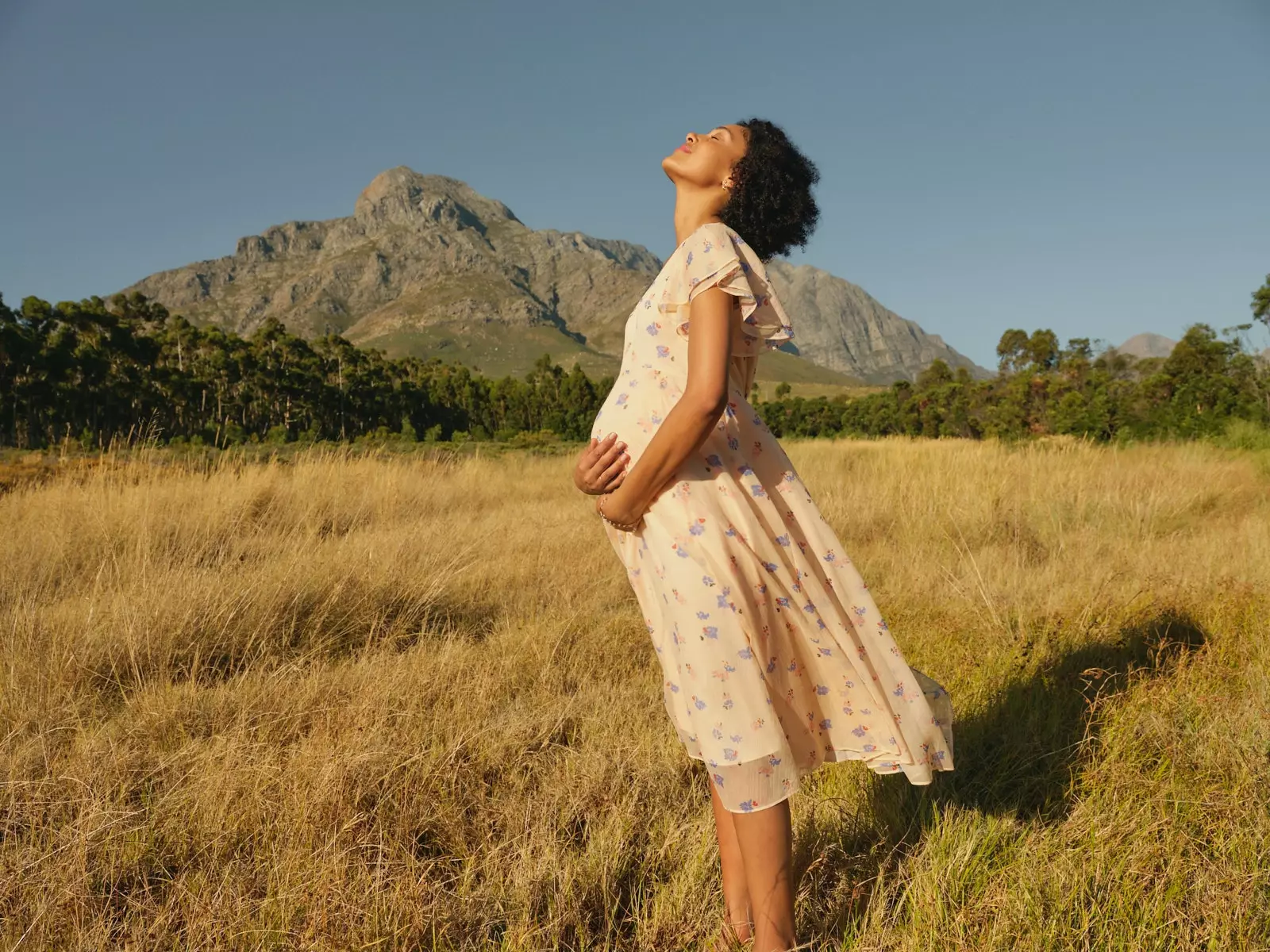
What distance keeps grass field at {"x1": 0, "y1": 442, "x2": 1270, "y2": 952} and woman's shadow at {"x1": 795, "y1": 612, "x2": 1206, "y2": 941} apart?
0.01 metres

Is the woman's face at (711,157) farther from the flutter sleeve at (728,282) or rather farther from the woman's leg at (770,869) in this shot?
the woman's leg at (770,869)

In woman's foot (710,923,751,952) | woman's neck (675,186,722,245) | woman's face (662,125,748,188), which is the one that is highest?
woman's face (662,125,748,188)

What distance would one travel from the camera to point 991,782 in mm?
2178

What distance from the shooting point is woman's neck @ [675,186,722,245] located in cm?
153

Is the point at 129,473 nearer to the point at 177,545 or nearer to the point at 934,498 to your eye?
the point at 177,545

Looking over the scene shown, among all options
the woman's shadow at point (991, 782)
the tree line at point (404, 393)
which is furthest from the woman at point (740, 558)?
the tree line at point (404, 393)

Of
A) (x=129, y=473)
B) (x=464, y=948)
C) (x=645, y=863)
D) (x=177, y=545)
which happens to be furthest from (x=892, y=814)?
(x=129, y=473)

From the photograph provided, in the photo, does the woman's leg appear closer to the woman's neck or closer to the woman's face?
the woman's neck

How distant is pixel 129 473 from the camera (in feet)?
21.1

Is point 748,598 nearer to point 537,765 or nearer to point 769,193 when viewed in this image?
point 769,193

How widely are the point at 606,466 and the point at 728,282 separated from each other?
43 centimetres

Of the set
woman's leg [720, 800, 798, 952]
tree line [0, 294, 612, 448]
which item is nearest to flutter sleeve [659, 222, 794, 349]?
woman's leg [720, 800, 798, 952]

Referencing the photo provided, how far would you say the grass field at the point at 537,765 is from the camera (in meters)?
1.60

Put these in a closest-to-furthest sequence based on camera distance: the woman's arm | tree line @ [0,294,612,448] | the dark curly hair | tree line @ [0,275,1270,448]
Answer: the woman's arm
the dark curly hair
tree line @ [0,275,1270,448]
tree line @ [0,294,612,448]
